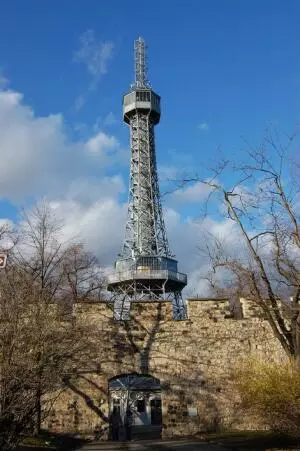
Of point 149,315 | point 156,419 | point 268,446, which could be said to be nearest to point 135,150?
point 156,419

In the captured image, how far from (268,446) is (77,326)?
5899mm

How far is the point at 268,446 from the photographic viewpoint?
41.6ft

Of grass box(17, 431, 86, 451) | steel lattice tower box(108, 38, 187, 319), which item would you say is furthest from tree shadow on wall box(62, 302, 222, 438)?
steel lattice tower box(108, 38, 187, 319)

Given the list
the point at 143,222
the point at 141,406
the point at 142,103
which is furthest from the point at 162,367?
the point at 142,103

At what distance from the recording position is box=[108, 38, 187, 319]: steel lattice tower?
69.5 metres

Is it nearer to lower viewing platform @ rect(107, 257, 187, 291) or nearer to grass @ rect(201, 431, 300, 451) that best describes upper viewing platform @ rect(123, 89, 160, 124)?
lower viewing platform @ rect(107, 257, 187, 291)

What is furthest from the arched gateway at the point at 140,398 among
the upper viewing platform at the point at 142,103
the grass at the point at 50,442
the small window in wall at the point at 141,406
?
the upper viewing platform at the point at 142,103

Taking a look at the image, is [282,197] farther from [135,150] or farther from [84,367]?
[135,150]

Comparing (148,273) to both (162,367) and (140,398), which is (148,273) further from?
(162,367)

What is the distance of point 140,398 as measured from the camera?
35.9 metres

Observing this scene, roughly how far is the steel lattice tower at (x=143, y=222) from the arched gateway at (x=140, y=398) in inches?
1009

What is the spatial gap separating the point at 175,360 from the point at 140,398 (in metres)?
19.7

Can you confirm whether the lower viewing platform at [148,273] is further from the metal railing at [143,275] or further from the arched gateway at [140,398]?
the arched gateway at [140,398]

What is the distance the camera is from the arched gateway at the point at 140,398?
104ft
